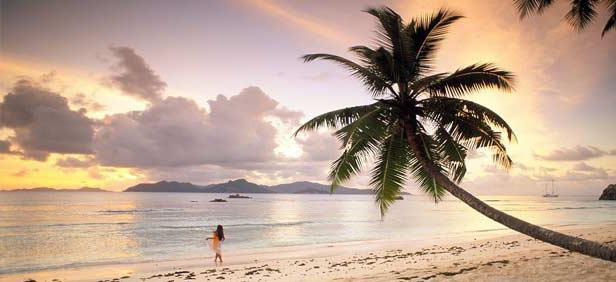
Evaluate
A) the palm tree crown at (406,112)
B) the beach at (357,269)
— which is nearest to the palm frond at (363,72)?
the palm tree crown at (406,112)

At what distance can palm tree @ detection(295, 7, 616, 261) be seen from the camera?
8828mm

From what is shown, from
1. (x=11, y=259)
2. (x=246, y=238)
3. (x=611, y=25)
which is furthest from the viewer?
(x=246, y=238)

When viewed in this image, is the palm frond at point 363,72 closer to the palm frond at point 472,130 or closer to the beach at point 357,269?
the palm frond at point 472,130

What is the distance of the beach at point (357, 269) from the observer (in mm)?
10953

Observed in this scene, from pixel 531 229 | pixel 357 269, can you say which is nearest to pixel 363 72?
pixel 531 229

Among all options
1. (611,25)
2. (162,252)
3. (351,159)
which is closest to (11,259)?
(162,252)

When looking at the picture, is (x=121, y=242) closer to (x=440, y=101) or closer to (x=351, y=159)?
(x=351, y=159)

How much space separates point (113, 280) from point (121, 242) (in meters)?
16.8

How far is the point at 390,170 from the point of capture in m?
9.66

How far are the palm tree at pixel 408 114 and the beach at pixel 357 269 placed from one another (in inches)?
128

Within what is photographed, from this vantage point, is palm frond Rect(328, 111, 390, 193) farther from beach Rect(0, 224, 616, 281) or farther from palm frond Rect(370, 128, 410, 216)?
beach Rect(0, 224, 616, 281)

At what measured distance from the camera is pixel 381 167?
9.80 meters

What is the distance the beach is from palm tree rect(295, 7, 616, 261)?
326 centimetres

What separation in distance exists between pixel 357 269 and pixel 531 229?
32.6ft
